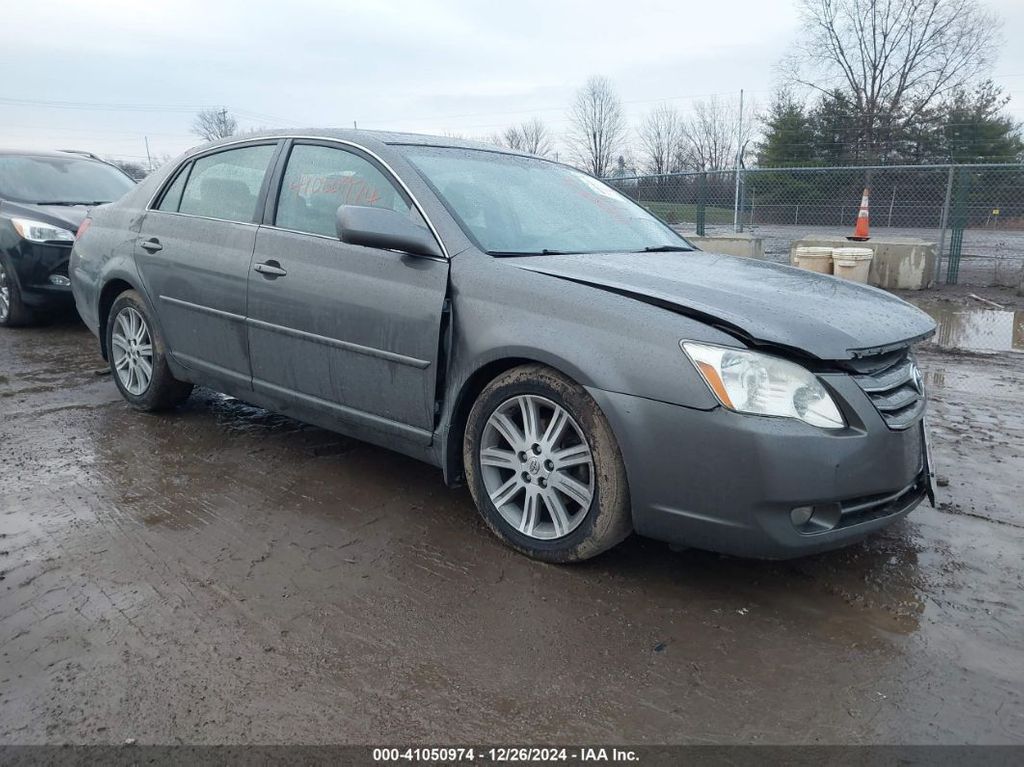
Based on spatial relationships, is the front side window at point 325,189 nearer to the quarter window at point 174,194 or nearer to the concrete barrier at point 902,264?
the quarter window at point 174,194

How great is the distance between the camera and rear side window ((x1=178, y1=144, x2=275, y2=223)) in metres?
4.04

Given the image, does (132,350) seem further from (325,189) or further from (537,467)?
(537,467)

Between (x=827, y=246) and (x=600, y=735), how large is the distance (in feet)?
36.6

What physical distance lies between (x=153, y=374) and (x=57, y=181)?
4.63 meters

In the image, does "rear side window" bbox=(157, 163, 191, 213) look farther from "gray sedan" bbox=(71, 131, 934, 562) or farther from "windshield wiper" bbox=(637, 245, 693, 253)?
"windshield wiper" bbox=(637, 245, 693, 253)

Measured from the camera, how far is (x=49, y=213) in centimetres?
726

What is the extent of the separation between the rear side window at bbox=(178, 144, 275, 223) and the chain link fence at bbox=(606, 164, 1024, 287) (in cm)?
736

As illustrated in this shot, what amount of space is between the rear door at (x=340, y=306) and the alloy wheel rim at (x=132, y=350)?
1129mm

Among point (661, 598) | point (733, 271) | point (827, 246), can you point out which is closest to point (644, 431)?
point (661, 598)

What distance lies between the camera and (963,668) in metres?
2.32

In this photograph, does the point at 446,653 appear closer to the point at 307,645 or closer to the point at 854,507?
the point at 307,645

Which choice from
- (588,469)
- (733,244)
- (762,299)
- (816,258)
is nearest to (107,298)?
(588,469)

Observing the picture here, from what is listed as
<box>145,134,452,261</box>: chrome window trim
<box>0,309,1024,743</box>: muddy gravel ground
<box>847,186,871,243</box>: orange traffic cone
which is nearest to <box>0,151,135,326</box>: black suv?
<box>145,134,452,261</box>: chrome window trim

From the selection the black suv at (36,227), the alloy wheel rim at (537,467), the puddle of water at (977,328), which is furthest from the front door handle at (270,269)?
the puddle of water at (977,328)
